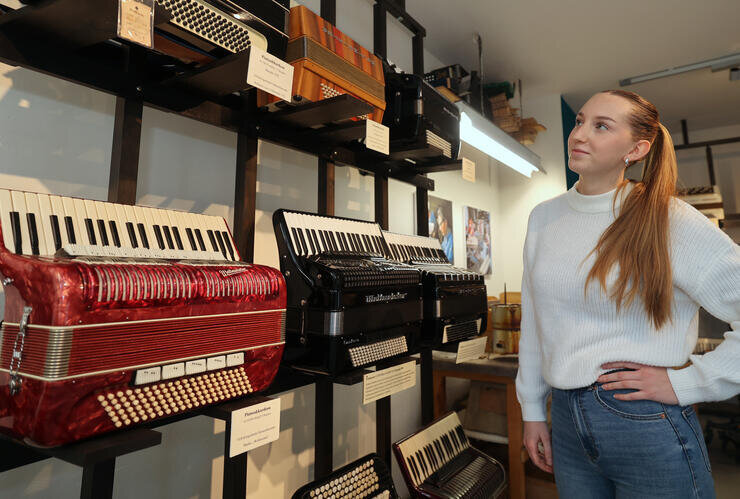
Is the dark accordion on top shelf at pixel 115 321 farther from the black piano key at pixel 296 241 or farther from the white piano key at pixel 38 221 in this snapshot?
the black piano key at pixel 296 241

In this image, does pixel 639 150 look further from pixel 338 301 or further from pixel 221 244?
pixel 221 244

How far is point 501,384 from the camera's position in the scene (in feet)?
8.38

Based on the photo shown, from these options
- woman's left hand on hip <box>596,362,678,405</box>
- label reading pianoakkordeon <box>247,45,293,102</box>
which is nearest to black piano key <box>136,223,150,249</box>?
label reading pianoakkordeon <box>247,45,293,102</box>

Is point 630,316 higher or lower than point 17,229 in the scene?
lower

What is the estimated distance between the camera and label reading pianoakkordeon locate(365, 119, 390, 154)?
1442 mm

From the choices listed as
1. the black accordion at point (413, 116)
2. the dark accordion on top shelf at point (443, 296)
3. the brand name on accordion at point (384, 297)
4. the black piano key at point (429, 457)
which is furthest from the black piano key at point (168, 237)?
the black piano key at point (429, 457)

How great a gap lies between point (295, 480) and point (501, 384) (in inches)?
52.0

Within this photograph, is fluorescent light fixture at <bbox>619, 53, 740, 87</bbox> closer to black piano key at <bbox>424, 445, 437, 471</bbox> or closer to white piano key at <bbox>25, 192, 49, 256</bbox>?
black piano key at <bbox>424, 445, 437, 471</bbox>

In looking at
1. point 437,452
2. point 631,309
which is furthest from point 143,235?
point 437,452

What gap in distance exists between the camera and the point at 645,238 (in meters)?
1.10

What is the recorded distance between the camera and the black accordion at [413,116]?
1.73m

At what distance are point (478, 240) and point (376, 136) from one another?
248cm

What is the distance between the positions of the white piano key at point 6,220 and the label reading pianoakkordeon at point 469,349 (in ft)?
4.51

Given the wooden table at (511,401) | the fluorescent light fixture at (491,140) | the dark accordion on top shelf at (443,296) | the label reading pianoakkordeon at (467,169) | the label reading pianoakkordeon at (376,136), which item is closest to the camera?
the label reading pianoakkordeon at (376,136)
